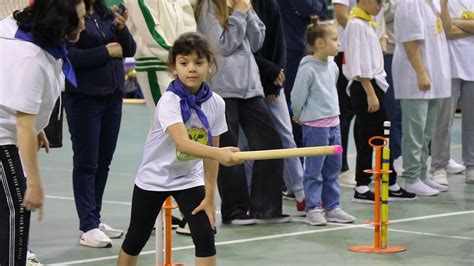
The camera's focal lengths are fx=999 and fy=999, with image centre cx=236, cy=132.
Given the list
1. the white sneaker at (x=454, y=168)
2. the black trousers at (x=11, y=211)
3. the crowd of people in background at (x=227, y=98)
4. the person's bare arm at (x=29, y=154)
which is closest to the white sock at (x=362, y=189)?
the crowd of people in background at (x=227, y=98)

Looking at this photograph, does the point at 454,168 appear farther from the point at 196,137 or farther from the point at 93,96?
the point at 196,137

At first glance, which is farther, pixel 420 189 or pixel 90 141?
pixel 420 189

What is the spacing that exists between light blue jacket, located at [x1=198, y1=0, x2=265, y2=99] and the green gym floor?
112cm

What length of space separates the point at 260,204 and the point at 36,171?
12.7 ft

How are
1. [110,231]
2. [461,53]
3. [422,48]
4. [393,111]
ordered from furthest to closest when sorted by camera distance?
[393,111] → [461,53] → [422,48] → [110,231]

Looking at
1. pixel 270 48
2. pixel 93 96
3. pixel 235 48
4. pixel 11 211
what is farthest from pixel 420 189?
pixel 11 211

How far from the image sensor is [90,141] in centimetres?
711

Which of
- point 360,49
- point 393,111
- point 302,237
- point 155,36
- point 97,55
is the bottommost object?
point 302,237

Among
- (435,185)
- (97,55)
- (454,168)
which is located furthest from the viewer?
(454,168)

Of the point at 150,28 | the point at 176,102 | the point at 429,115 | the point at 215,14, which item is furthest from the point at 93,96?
the point at 429,115

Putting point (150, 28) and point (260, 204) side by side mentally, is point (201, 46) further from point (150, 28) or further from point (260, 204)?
point (260, 204)

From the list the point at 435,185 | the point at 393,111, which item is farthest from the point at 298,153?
the point at 393,111

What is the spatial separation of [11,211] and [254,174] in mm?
3783

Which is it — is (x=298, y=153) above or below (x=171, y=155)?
above
